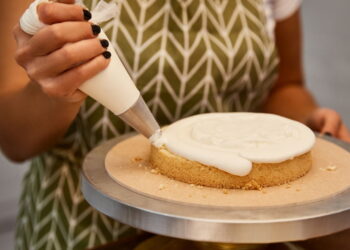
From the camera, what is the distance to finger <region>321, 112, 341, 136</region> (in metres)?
0.87

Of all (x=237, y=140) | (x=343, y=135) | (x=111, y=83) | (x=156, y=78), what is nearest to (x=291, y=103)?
(x=343, y=135)

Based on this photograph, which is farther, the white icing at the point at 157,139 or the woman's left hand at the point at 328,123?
the woman's left hand at the point at 328,123

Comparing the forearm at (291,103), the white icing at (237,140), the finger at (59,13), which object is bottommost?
the forearm at (291,103)

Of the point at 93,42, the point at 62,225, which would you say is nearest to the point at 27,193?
the point at 62,225

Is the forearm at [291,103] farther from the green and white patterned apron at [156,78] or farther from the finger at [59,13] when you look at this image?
the finger at [59,13]

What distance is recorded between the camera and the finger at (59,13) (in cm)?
54

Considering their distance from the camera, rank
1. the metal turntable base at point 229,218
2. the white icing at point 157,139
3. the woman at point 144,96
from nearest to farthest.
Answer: the metal turntable base at point 229,218 → the white icing at point 157,139 → the woman at point 144,96

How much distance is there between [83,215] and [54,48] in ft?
1.25

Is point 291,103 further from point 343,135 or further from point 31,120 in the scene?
point 31,120

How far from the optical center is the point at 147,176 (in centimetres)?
64

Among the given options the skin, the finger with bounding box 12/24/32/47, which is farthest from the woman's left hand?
the finger with bounding box 12/24/32/47

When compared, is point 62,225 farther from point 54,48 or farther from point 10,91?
point 54,48

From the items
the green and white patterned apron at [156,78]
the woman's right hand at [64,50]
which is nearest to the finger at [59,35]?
the woman's right hand at [64,50]

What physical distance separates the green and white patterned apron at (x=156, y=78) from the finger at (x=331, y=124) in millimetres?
138
